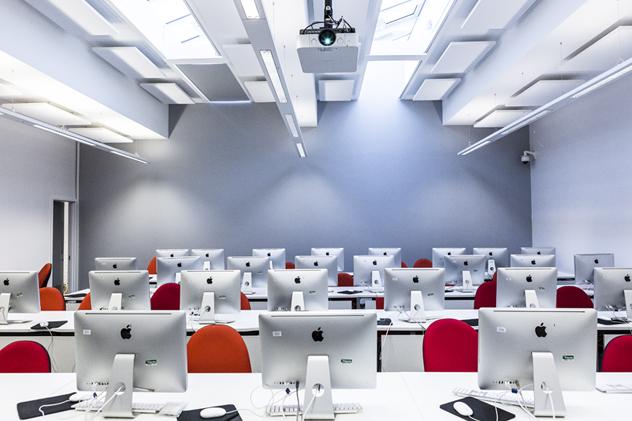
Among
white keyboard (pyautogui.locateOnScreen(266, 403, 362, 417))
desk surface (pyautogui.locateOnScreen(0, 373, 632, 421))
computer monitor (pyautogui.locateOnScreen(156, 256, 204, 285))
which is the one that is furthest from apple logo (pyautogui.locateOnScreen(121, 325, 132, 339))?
computer monitor (pyautogui.locateOnScreen(156, 256, 204, 285))

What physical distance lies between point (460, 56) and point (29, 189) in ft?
25.0

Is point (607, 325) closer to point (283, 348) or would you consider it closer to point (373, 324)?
point (373, 324)

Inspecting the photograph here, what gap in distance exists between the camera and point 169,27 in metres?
5.85

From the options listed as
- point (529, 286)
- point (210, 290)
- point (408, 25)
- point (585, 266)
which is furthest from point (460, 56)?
point (210, 290)

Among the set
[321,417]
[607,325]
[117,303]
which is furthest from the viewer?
[117,303]

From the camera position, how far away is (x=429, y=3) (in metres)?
5.41

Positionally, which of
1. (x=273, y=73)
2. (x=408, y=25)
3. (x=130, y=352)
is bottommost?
(x=130, y=352)

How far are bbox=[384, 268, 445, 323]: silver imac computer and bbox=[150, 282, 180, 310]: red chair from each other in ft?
7.29

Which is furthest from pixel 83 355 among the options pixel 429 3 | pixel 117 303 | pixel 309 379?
pixel 429 3

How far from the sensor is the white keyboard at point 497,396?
2.08 meters

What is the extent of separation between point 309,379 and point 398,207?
7082 millimetres

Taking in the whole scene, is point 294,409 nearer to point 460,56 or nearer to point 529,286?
point 529,286

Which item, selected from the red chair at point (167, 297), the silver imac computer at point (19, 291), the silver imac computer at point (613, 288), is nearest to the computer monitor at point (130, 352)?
the silver imac computer at point (19, 291)

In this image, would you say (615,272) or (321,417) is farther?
(615,272)
